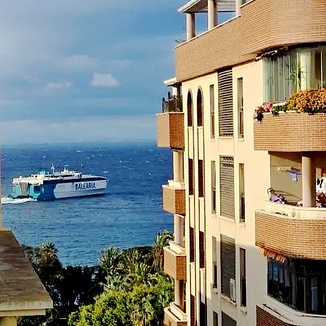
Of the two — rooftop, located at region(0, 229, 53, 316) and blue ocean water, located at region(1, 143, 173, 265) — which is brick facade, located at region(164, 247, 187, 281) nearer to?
rooftop, located at region(0, 229, 53, 316)

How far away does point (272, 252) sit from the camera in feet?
54.6

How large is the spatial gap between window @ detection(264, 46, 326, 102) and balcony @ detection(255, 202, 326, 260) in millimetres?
2316

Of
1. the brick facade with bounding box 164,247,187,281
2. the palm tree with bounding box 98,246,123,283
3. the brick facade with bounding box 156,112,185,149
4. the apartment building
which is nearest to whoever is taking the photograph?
the apartment building

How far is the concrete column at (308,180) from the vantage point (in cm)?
1591

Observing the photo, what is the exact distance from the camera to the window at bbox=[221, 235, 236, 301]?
2116cm

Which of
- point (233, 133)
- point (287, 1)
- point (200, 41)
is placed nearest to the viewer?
point (287, 1)

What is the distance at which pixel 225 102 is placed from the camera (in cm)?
2170

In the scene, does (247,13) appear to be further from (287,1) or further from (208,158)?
(208,158)

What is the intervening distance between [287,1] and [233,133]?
582cm

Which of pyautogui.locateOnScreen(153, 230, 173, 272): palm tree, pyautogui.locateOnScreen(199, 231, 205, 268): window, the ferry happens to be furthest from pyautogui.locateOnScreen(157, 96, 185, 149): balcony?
the ferry

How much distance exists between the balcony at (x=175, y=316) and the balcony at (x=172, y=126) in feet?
17.5

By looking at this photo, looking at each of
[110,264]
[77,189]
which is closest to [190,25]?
[110,264]

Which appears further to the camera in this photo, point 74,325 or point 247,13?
point 74,325

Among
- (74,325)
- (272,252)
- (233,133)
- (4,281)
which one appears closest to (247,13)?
(233,133)
